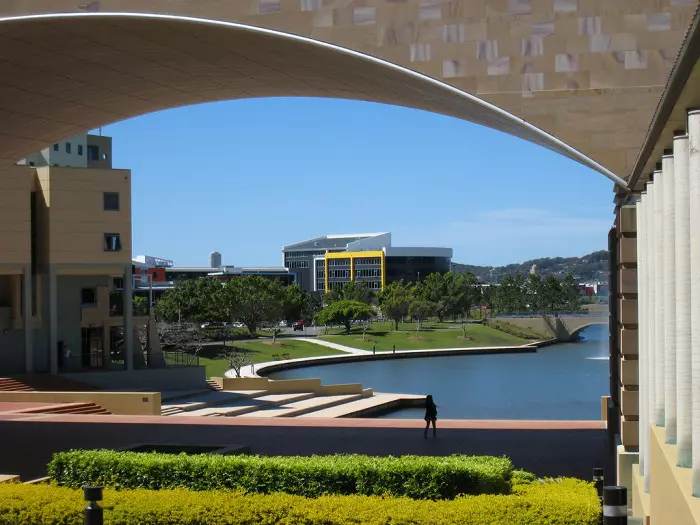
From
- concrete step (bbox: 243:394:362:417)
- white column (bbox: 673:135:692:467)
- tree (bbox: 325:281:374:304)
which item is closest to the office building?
tree (bbox: 325:281:374:304)

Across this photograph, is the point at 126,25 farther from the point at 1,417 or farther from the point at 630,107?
the point at 1,417

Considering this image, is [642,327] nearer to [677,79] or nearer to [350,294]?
[677,79]

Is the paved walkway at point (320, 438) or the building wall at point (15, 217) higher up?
the building wall at point (15, 217)

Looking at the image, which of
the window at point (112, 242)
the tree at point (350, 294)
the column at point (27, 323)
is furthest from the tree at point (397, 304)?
the column at point (27, 323)

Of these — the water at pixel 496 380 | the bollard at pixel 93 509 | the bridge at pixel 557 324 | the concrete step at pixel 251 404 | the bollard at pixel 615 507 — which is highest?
the bollard at pixel 615 507

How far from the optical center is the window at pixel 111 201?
3484cm

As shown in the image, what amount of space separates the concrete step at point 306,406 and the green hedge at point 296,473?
665 inches

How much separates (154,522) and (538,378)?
44.2 meters

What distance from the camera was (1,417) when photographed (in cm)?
2228

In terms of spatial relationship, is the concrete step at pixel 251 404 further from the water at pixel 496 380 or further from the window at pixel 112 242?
the window at pixel 112 242

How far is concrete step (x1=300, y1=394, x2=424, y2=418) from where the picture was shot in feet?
102

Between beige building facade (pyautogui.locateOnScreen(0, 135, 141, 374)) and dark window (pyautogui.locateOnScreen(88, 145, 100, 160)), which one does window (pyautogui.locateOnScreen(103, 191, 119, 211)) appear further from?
dark window (pyautogui.locateOnScreen(88, 145, 100, 160))

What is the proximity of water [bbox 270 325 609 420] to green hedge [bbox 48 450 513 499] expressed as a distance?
22.1m

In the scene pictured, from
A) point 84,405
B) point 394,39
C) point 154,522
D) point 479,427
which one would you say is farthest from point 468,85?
point 84,405
